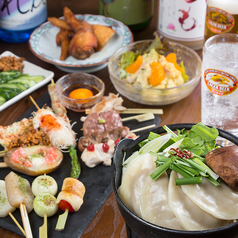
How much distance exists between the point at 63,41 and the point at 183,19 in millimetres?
951

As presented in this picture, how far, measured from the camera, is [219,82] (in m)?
1.55

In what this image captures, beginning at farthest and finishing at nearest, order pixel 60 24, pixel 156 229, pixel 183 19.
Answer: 1. pixel 60 24
2. pixel 183 19
3. pixel 156 229

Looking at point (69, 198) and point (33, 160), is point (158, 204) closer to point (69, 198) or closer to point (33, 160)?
point (69, 198)

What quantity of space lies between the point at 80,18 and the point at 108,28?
1.26 feet

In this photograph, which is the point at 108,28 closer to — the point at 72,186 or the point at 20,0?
the point at 20,0

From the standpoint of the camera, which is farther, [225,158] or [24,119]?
[24,119]

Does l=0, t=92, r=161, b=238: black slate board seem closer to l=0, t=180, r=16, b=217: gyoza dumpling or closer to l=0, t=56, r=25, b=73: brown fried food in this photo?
l=0, t=180, r=16, b=217: gyoza dumpling

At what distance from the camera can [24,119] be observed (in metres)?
1.94

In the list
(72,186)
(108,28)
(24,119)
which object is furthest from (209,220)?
(108,28)

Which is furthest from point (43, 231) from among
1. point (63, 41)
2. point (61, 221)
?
point (63, 41)

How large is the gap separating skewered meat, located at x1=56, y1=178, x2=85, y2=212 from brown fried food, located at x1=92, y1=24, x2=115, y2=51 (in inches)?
52.7

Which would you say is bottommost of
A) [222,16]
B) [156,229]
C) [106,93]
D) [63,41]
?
[106,93]

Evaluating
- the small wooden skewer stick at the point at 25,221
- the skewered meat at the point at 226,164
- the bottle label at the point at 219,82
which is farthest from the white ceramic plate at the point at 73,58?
the skewered meat at the point at 226,164

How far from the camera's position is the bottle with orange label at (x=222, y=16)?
185 cm
